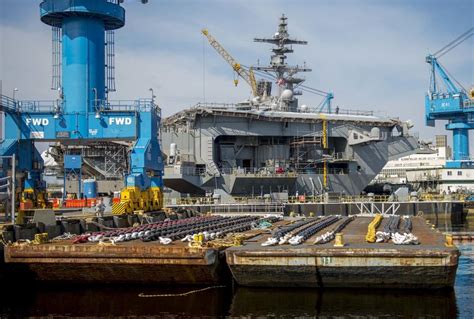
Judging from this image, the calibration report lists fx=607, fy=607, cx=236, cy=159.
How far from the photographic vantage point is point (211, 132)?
5156 cm

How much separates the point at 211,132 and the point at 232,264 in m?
34.2

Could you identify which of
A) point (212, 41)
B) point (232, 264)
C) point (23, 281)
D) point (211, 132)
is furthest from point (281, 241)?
point (212, 41)

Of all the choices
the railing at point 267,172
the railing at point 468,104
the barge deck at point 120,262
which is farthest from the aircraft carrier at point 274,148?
→ the barge deck at point 120,262

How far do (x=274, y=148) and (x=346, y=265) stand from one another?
38.0 m

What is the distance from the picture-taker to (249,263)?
58.0 feet

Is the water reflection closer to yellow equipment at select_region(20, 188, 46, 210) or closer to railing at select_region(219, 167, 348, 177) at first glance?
yellow equipment at select_region(20, 188, 46, 210)

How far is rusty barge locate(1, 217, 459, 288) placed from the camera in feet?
55.6

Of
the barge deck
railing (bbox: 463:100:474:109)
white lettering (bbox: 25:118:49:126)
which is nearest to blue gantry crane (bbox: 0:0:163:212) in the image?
white lettering (bbox: 25:118:49:126)

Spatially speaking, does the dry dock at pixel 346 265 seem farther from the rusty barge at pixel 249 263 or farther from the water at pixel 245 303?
the water at pixel 245 303

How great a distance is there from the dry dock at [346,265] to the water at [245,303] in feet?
1.15

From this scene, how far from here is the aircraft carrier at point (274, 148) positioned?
168 ft

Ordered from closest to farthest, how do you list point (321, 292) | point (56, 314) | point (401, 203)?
point (56, 314)
point (321, 292)
point (401, 203)

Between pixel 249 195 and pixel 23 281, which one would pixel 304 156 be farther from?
pixel 23 281

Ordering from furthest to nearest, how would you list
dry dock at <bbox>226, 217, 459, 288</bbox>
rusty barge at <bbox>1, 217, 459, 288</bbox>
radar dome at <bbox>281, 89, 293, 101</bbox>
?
radar dome at <bbox>281, 89, 293, 101</bbox>
rusty barge at <bbox>1, 217, 459, 288</bbox>
dry dock at <bbox>226, 217, 459, 288</bbox>
